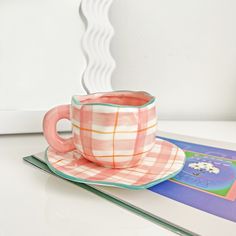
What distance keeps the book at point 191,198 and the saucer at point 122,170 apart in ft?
0.04

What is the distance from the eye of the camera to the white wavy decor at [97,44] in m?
0.55

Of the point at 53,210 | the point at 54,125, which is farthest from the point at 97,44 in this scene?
the point at 53,210

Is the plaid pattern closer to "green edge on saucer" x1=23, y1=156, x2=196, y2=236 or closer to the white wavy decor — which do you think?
"green edge on saucer" x1=23, y1=156, x2=196, y2=236

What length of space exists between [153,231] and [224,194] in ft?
0.32

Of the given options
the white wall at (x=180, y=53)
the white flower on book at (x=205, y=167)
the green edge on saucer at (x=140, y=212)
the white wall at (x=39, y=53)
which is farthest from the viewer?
the white wall at (x=180, y=53)

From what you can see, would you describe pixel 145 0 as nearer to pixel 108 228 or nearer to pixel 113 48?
pixel 113 48

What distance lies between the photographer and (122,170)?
31cm

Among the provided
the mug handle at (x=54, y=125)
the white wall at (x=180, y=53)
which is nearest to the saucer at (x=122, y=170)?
the mug handle at (x=54, y=125)

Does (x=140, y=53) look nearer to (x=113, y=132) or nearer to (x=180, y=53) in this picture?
(x=180, y=53)

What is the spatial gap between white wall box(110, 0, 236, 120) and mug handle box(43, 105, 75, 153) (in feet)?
1.09

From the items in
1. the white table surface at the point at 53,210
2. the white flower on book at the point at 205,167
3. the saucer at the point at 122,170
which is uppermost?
the saucer at the point at 122,170

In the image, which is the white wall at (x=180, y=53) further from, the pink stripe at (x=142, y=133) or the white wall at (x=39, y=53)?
the pink stripe at (x=142, y=133)

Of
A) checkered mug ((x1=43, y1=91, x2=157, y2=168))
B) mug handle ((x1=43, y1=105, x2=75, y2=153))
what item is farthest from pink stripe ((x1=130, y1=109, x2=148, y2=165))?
mug handle ((x1=43, y1=105, x2=75, y2=153))

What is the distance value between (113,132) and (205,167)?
0.47 ft
